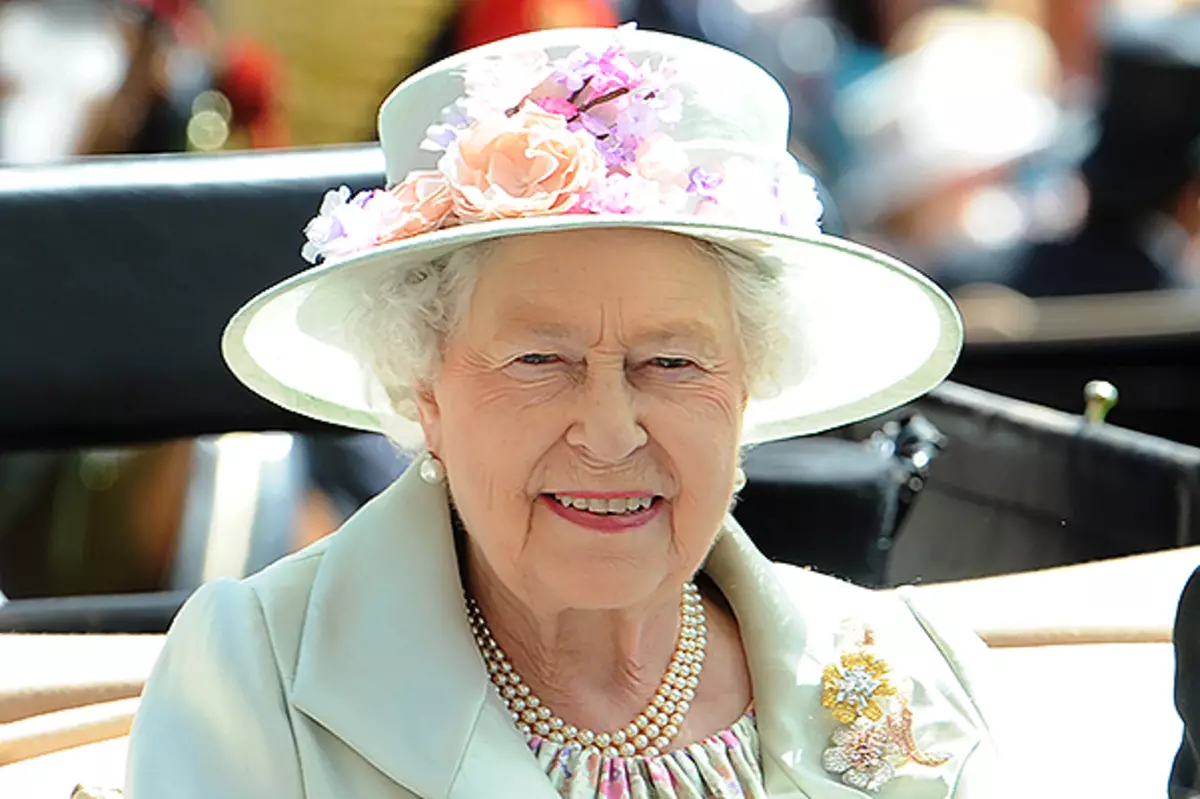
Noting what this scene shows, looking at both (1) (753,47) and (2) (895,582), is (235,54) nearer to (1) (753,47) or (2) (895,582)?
(1) (753,47)

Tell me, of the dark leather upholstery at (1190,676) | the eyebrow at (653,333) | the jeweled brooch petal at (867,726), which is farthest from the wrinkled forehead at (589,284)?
the dark leather upholstery at (1190,676)

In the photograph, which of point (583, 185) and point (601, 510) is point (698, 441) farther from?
point (583, 185)

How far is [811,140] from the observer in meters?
5.94

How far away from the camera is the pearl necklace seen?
1.77m

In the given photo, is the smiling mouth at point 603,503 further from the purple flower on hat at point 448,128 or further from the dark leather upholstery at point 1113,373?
the dark leather upholstery at point 1113,373

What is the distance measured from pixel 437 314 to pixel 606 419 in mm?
208

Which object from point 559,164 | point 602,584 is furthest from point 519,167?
point 602,584

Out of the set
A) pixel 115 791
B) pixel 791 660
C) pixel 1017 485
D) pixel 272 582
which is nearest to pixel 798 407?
pixel 791 660

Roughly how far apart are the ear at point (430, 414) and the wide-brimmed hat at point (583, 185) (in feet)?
0.33

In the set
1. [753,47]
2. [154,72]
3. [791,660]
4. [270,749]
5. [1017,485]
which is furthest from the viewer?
[753,47]

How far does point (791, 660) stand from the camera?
6.17 ft

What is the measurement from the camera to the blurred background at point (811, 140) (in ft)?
11.0

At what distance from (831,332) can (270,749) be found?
72 centimetres

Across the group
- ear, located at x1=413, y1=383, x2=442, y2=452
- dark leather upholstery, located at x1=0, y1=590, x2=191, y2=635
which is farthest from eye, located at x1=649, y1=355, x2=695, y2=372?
dark leather upholstery, located at x1=0, y1=590, x2=191, y2=635
